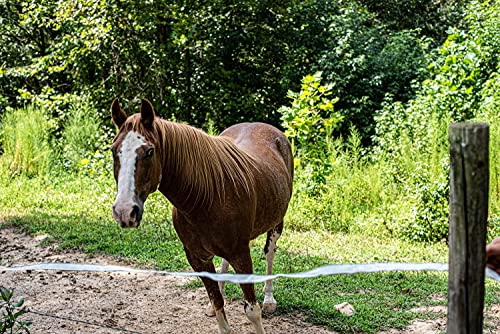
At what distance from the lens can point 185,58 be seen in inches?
430

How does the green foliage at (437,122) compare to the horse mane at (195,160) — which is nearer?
the horse mane at (195,160)

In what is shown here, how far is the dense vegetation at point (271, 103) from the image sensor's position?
7.13m

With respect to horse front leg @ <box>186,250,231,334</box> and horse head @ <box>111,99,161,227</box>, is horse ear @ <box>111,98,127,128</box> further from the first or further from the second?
horse front leg @ <box>186,250,231,334</box>

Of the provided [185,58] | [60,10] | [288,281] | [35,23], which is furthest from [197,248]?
[35,23]

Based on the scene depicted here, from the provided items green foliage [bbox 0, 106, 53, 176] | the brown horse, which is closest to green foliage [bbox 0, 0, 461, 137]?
green foliage [bbox 0, 106, 53, 176]

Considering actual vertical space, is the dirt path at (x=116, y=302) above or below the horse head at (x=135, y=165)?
below

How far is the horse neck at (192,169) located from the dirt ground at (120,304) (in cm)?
119

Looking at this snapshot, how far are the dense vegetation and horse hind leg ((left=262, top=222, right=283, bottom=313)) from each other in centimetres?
95

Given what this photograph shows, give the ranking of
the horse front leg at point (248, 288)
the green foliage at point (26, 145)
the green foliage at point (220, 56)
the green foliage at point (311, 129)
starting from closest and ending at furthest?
1. the horse front leg at point (248, 288)
2. the green foliage at point (311, 129)
3. the green foliage at point (26, 145)
4. the green foliage at point (220, 56)

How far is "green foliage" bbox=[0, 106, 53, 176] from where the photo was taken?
32.9ft

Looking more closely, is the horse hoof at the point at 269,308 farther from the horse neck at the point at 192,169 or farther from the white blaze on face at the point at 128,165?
the white blaze on face at the point at 128,165

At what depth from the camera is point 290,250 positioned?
21.2ft

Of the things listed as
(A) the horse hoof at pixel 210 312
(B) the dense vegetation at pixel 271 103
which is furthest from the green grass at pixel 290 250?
(A) the horse hoof at pixel 210 312

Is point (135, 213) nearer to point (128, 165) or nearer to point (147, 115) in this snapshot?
point (128, 165)
